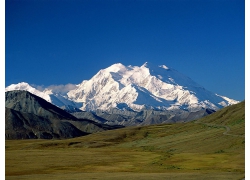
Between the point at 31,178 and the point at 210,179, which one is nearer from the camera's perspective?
the point at 210,179

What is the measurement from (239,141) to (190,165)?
4060 cm

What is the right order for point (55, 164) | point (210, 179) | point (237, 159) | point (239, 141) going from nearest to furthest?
point (210, 179) < point (237, 159) < point (55, 164) < point (239, 141)

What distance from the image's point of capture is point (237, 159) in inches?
4114
